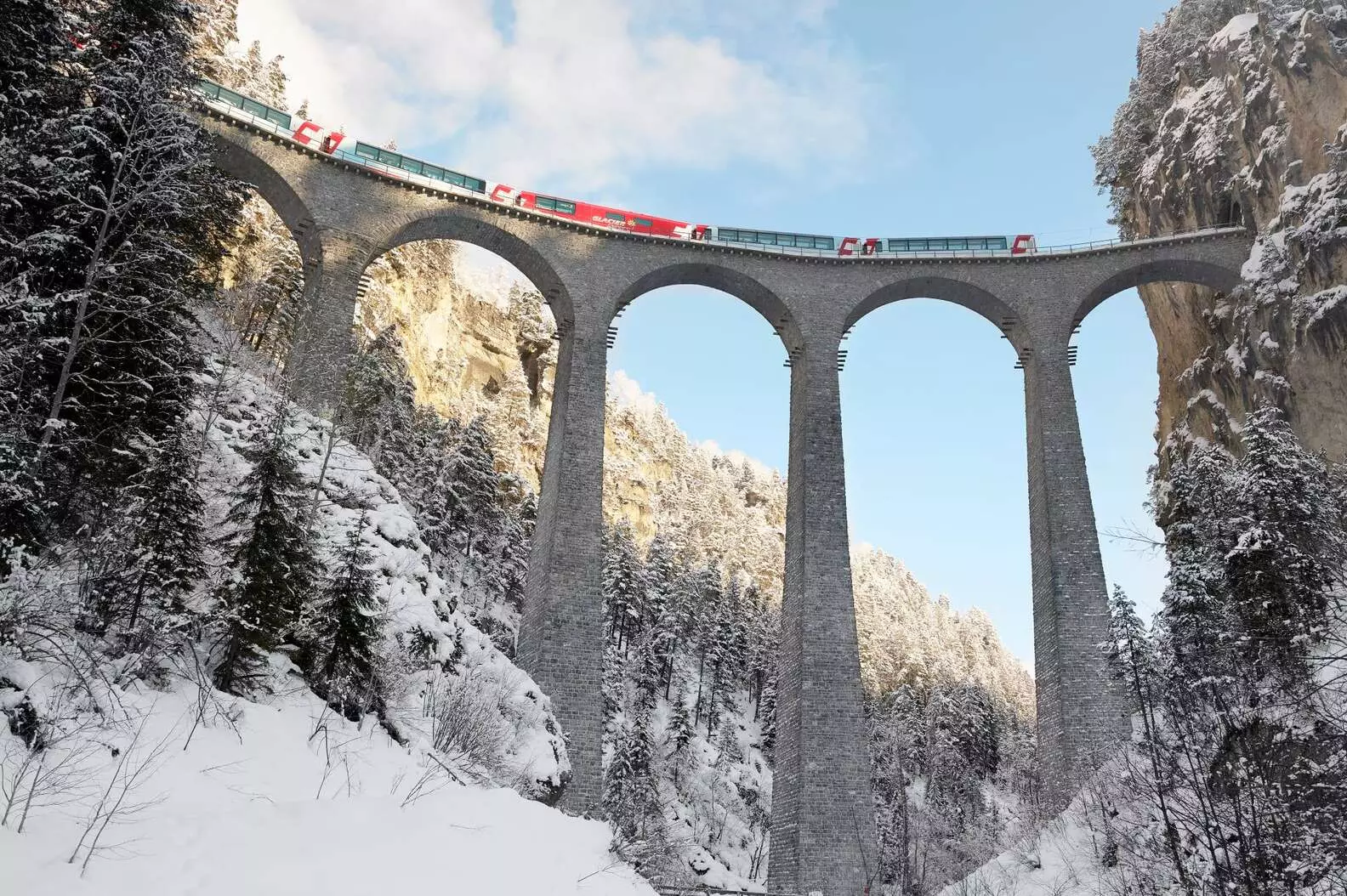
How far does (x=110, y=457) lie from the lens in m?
13.6

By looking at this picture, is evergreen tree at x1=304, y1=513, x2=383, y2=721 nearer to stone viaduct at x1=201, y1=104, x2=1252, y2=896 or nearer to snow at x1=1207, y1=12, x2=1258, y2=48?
stone viaduct at x1=201, y1=104, x2=1252, y2=896

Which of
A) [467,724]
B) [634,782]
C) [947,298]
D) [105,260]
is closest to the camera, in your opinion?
[105,260]

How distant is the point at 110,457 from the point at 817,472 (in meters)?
23.2

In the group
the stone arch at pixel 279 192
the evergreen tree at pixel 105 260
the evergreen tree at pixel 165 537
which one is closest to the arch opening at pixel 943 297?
the stone arch at pixel 279 192

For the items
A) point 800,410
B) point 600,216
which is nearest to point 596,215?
point 600,216

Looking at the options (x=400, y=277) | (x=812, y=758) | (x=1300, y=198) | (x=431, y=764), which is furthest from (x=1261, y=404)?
(x=400, y=277)

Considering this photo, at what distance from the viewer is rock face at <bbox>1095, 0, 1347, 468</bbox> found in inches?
1194

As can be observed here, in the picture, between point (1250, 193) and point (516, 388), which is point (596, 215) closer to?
point (1250, 193)

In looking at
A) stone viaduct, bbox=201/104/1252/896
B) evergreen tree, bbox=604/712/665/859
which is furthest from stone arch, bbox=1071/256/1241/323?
evergreen tree, bbox=604/712/665/859

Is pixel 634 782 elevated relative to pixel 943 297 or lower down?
lower down

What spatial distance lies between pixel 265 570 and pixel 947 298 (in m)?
30.0

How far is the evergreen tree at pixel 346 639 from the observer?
44.7ft

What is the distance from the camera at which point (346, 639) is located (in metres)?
13.9

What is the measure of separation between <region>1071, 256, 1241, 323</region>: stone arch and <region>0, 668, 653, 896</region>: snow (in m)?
30.3
